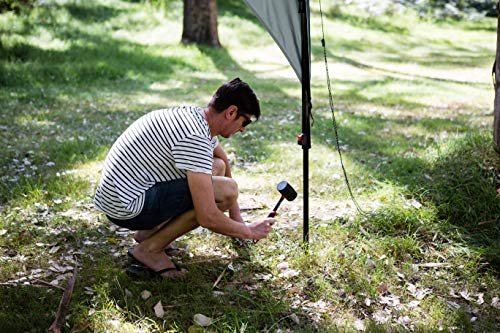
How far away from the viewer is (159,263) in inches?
131

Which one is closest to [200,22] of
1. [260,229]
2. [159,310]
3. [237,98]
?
[237,98]

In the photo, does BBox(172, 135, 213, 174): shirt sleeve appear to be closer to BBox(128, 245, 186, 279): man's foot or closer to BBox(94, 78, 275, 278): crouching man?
BBox(94, 78, 275, 278): crouching man

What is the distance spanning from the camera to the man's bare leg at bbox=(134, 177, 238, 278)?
3.23 m

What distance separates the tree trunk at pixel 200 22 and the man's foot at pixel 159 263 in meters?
8.72

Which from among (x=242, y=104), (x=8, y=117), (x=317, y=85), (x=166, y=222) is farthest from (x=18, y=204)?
(x=317, y=85)

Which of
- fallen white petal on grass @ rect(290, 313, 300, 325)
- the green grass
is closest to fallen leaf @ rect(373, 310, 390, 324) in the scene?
the green grass

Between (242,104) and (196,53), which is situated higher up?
(242,104)

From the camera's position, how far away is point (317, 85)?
30.1 feet

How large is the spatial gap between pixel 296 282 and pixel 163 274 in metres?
0.79

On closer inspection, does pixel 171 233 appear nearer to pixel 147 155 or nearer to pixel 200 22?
pixel 147 155

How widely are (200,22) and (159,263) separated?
349 inches

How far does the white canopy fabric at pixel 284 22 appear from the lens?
3262mm

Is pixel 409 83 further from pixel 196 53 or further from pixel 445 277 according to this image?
pixel 445 277

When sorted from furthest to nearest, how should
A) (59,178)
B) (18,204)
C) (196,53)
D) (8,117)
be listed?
(196,53) < (8,117) < (59,178) < (18,204)
